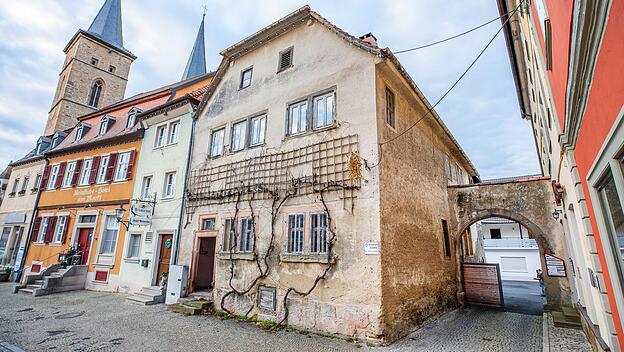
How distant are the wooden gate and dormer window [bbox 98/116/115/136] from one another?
808 inches

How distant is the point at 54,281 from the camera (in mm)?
13594

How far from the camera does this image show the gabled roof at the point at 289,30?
28.5 feet

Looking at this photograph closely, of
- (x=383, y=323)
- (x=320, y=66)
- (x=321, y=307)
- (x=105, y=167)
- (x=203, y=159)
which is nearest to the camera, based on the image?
(x=383, y=323)

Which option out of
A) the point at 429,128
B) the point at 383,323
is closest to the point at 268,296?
the point at 383,323

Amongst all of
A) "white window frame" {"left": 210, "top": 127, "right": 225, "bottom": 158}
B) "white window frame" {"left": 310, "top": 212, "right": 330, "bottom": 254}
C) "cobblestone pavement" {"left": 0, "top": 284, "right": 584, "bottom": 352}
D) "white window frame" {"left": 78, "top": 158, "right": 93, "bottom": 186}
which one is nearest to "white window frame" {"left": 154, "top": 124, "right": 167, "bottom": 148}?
"white window frame" {"left": 210, "top": 127, "right": 225, "bottom": 158}

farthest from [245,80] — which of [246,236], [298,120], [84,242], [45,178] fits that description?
[45,178]

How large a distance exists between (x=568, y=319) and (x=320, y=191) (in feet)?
25.4

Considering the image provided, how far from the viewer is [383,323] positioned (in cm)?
686

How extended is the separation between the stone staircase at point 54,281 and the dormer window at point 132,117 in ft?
25.2

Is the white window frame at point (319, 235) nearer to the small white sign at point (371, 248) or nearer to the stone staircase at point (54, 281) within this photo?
the small white sign at point (371, 248)

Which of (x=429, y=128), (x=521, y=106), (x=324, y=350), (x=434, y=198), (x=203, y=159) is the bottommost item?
(x=324, y=350)

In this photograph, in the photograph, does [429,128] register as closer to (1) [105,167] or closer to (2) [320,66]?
(2) [320,66]

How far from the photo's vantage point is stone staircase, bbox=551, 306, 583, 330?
8.03 meters

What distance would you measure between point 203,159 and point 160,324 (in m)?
6.31
